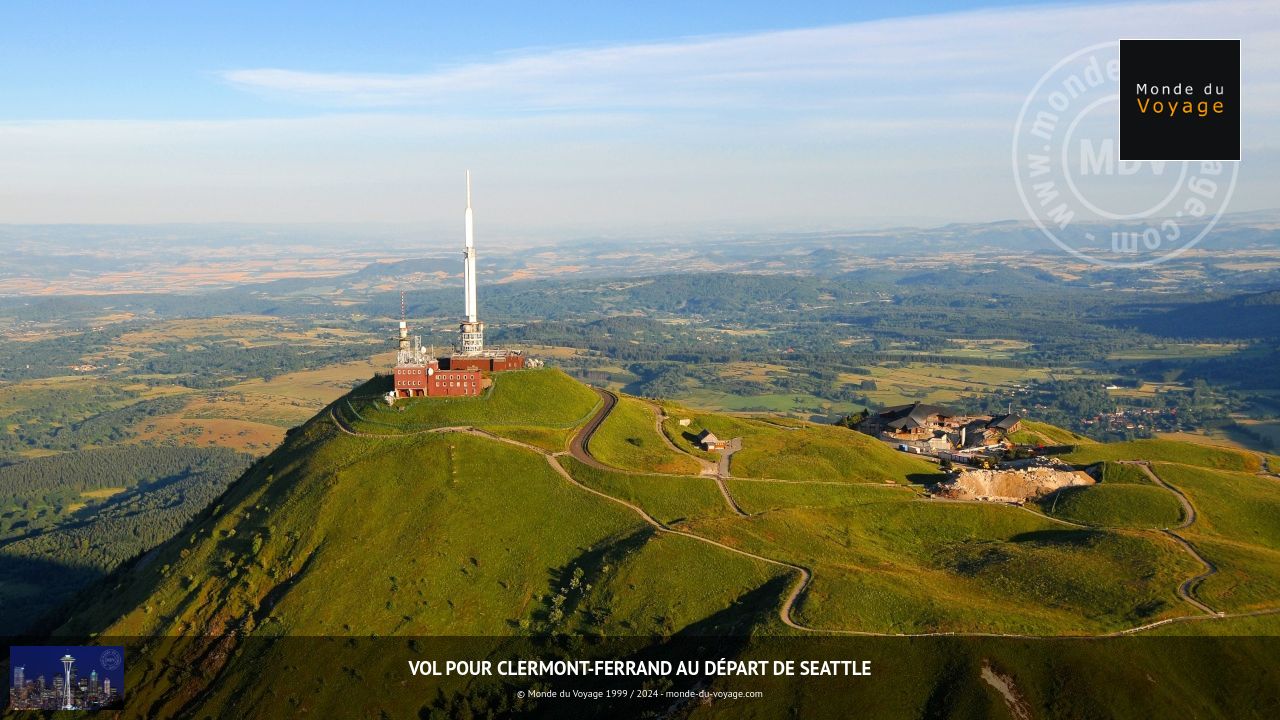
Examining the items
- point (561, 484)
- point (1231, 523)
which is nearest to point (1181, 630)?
point (1231, 523)

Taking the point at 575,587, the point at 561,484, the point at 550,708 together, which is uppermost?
the point at 561,484

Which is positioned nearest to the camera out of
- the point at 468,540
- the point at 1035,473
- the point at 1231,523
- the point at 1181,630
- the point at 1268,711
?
the point at 1268,711

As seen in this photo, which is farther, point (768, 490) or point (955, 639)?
point (768, 490)

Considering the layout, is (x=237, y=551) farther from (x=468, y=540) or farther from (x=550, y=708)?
(x=550, y=708)

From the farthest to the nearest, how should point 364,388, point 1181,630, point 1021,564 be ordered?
point 364,388 → point 1021,564 → point 1181,630

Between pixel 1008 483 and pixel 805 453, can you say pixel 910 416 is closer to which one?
pixel 1008 483

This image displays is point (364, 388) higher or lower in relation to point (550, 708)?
higher

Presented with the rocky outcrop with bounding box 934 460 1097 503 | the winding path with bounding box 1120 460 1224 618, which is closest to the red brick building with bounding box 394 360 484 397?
the rocky outcrop with bounding box 934 460 1097 503
